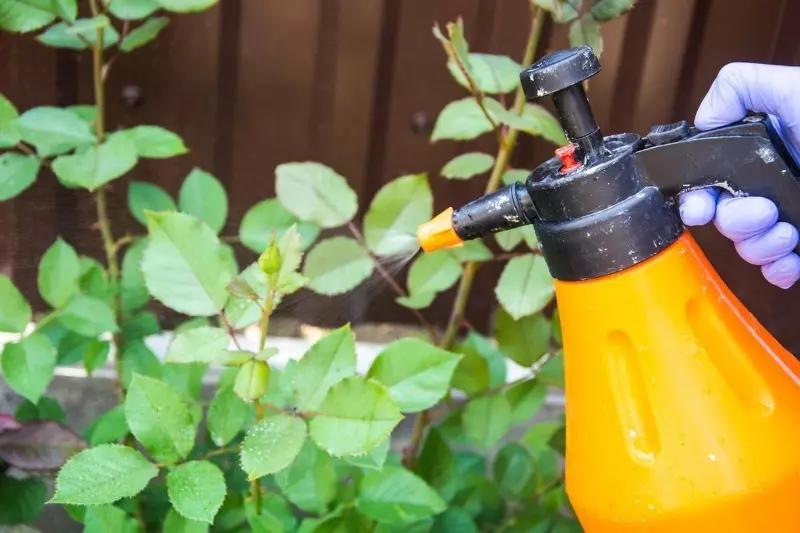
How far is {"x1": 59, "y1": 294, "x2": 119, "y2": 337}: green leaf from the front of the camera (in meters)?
0.54

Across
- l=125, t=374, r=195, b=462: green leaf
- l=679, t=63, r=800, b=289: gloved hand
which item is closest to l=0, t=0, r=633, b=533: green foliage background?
l=125, t=374, r=195, b=462: green leaf

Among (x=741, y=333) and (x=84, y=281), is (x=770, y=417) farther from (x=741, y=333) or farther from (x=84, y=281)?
(x=84, y=281)

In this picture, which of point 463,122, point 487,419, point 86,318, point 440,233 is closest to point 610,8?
point 463,122

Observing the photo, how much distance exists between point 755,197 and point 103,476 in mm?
406

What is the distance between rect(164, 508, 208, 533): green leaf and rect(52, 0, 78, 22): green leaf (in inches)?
14.6

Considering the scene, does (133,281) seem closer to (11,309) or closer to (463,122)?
(11,309)

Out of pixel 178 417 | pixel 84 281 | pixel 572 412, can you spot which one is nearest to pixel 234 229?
pixel 84 281

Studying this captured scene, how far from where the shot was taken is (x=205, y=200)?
588mm

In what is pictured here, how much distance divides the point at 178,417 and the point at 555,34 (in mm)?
586

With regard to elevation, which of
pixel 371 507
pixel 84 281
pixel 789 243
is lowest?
pixel 371 507

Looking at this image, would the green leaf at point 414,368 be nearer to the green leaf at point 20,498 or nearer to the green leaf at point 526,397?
the green leaf at point 526,397

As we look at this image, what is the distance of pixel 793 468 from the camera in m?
0.36

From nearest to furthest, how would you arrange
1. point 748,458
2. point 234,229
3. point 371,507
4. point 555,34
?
point 748,458 < point 371,507 < point 234,229 < point 555,34

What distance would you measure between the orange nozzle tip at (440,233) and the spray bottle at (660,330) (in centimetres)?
3
